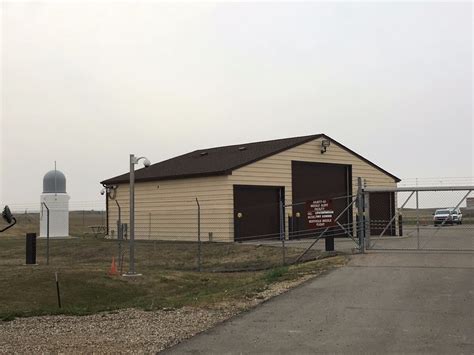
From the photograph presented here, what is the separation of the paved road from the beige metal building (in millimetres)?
11336

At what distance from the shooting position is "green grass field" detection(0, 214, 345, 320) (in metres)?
11.1

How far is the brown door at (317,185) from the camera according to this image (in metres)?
27.9

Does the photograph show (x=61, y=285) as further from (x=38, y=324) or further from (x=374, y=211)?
(x=374, y=211)

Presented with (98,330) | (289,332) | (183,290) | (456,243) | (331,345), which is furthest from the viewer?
(456,243)

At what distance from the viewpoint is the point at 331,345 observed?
711cm

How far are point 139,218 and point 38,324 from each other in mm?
20784

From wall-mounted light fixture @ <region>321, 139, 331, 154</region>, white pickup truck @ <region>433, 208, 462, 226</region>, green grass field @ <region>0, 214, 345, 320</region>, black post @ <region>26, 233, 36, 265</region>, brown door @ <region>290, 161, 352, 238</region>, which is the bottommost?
green grass field @ <region>0, 214, 345, 320</region>

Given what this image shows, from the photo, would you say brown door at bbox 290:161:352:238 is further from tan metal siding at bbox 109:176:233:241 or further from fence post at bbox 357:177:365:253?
fence post at bbox 357:177:365:253

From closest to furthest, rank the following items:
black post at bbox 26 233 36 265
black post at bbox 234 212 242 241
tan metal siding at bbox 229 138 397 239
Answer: black post at bbox 26 233 36 265
black post at bbox 234 212 242 241
tan metal siding at bbox 229 138 397 239

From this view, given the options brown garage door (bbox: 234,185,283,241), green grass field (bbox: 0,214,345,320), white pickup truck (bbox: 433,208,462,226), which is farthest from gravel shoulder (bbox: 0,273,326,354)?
brown garage door (bbox: 234,185,283,241)

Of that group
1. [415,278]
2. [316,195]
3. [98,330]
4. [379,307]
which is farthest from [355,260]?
[316,195]

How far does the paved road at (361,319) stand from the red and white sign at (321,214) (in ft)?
12.4

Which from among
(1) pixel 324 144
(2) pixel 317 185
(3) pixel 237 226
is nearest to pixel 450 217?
(3) pixel 237 226

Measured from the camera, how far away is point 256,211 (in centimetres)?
2628
